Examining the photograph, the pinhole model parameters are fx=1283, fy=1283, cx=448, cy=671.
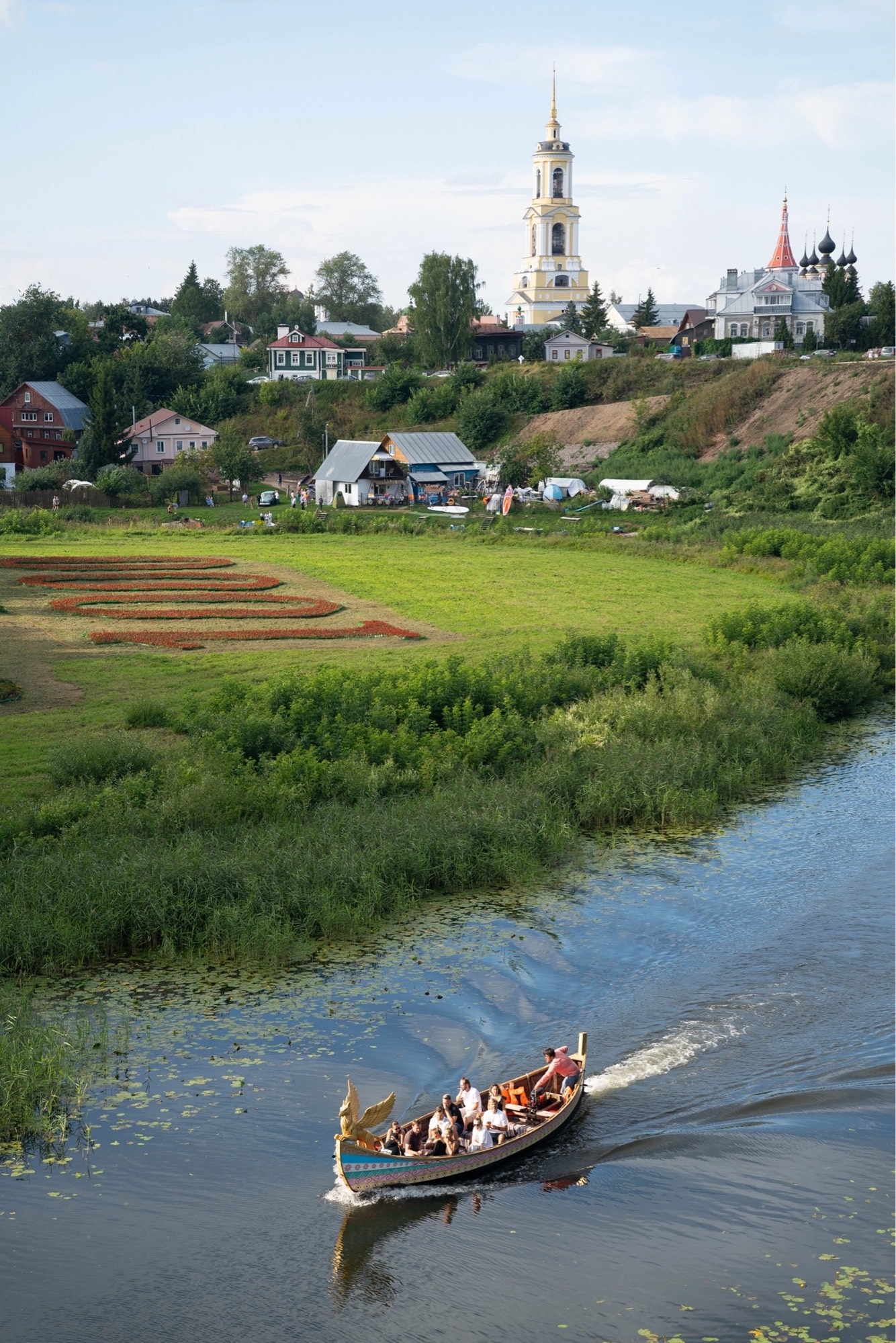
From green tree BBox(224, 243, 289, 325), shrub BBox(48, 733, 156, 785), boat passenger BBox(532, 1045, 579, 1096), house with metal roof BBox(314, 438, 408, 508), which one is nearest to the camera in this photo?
boat passenger BBox(532, 1045, 579, 1096)

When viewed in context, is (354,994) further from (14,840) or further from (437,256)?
(437,256)

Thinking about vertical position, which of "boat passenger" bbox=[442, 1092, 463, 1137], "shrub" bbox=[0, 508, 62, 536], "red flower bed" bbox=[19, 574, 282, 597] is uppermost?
"shrub" bbox=[0, 508, 62, 536]

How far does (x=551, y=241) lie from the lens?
127 m

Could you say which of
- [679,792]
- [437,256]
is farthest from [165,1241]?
[437,256]

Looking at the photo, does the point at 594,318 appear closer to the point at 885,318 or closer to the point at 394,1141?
the point at 885,318

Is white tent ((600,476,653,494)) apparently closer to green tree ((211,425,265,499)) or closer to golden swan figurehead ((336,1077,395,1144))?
green tree ((211,425,265,499))

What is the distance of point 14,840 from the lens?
1961 centimetres

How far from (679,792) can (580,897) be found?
15.7ft

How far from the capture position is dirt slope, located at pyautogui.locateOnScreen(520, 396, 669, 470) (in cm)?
8006

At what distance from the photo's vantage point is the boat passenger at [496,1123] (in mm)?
13180

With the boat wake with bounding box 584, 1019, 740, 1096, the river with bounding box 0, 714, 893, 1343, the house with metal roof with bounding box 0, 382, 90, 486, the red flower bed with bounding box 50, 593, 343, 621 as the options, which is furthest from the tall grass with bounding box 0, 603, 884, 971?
the house with metal roof with bounding box 0, 382, 90, 486

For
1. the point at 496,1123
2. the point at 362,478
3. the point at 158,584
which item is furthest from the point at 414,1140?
the point at 362,478

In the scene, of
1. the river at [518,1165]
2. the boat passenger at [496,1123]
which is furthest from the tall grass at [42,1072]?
the boat passenger at [496,1123]

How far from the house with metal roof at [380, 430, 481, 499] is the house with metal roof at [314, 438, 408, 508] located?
23.7 inches
